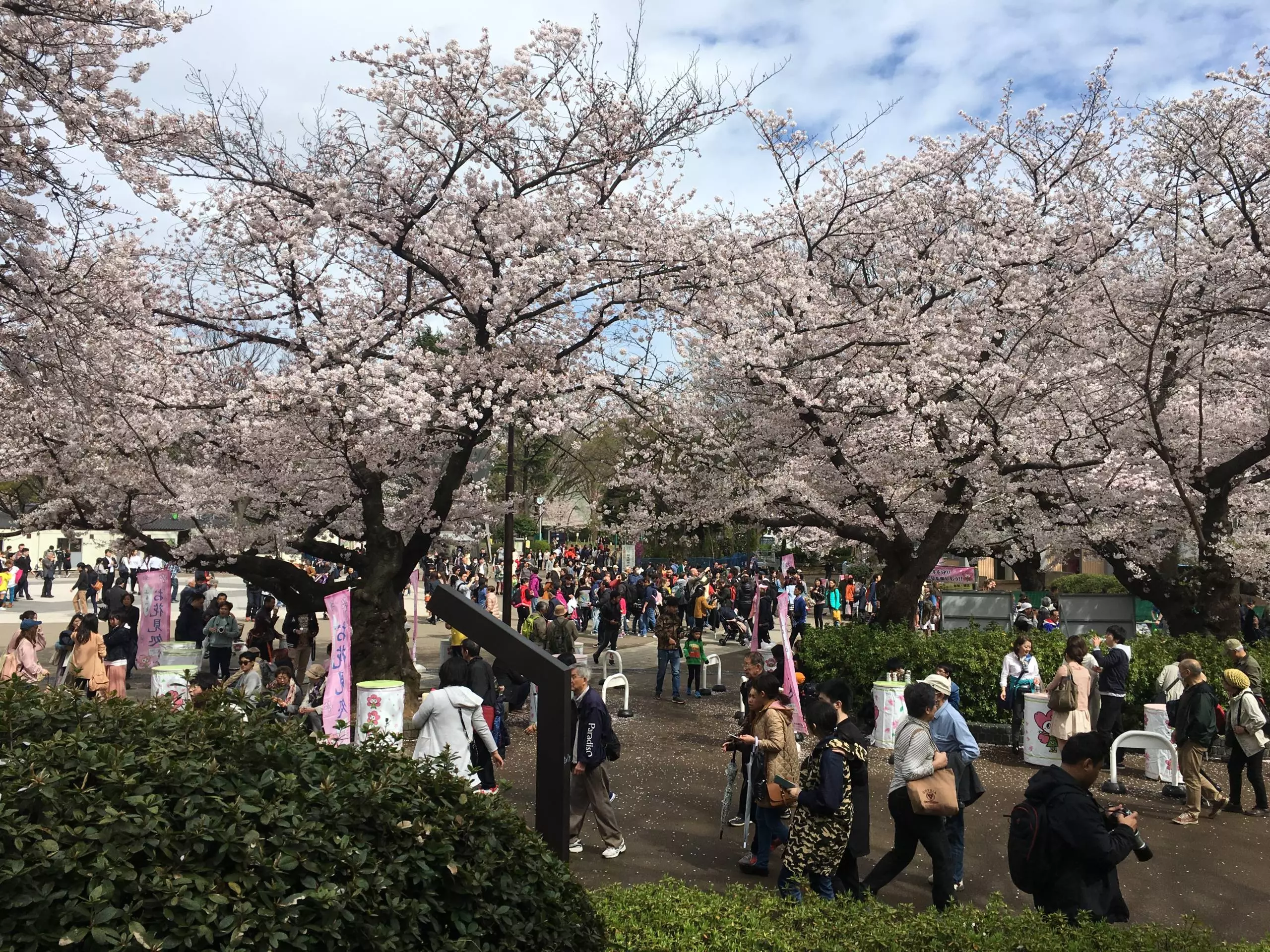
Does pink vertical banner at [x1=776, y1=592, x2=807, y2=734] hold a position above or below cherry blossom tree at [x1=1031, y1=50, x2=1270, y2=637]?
below

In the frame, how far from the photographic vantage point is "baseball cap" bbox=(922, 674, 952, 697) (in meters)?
7.30

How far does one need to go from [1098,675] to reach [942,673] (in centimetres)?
317

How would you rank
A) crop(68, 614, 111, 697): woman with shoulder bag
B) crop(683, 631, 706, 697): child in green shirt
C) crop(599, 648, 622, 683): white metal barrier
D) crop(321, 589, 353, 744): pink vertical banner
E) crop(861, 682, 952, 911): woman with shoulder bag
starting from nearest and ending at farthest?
crop(861, 682, 952, 911): woman with shoulder bag < crop(321, 589, 353, 744): pink vertical banner < crop(68, 614, 111, 697): woman with shoulder bag < crop(599, 648, 622, 683): white metal barrier < crop(683, 631, 706, 697): child in green shirt

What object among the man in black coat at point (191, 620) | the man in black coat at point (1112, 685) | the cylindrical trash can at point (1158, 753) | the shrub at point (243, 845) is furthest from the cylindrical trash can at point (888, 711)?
the man in black coat at point (191, 620)

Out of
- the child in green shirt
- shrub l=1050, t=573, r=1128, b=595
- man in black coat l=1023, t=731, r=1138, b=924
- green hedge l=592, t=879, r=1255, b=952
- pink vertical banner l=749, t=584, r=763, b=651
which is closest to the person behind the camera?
green hedge l=592, t=879, r=1255, b=952

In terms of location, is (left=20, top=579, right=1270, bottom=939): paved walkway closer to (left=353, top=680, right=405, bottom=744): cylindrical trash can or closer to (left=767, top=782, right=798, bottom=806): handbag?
(left=767, top=782, right=798, bottom=806): handbag

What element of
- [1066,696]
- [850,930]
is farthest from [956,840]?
[1066,696]

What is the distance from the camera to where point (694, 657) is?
15.3m

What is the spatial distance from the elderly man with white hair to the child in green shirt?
836cm

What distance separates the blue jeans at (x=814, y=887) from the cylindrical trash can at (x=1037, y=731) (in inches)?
233

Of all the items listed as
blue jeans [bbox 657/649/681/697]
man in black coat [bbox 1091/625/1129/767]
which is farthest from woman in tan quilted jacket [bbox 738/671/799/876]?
blue jeans [bbox 657/649/681/697]

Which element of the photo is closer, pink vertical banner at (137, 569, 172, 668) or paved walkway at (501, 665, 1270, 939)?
paved walkway at (501, 665, 1270, 939)

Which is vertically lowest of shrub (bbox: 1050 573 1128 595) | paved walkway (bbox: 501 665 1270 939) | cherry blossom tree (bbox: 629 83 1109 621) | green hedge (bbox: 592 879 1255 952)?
paved walkway (bbox: 501 665 1270 939)

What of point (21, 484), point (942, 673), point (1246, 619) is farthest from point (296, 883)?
point (21, 484)
